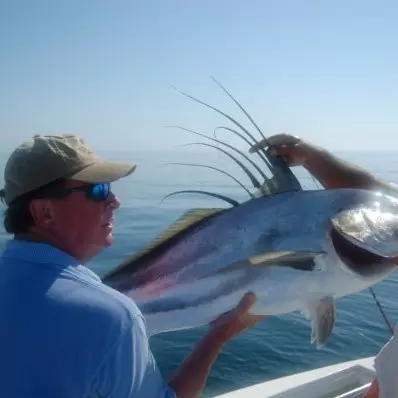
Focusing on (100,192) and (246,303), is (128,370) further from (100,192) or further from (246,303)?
(246,303)

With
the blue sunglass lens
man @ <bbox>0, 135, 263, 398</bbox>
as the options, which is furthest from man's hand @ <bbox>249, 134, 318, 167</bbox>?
the blue sunglass lens

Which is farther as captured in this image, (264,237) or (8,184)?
(264,237)

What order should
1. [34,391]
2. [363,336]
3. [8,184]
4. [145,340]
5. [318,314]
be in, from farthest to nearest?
[363,336] → [318,314] → [8,184] → [145,340] → [34,391]

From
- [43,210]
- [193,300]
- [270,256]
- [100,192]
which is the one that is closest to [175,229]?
[193,300]

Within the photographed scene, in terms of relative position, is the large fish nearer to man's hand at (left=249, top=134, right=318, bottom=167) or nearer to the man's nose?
man's hand at (left=249, top=134, right=318, bottom=167)

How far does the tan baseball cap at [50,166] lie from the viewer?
1.70 m

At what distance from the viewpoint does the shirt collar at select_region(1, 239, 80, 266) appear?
5.32 ft

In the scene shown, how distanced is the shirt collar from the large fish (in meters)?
0.89

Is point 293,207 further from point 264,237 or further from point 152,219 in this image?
point 152,219

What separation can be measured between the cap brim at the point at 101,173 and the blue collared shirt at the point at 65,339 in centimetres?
32

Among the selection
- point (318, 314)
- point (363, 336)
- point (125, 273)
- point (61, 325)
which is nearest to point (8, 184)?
point (61, 325)

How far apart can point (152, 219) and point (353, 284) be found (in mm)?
12203

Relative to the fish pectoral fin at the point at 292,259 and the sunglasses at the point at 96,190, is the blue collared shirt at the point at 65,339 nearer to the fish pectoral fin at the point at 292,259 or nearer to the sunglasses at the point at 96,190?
the sunglasses at the point at 96,190

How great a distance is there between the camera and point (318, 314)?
8.05ft
